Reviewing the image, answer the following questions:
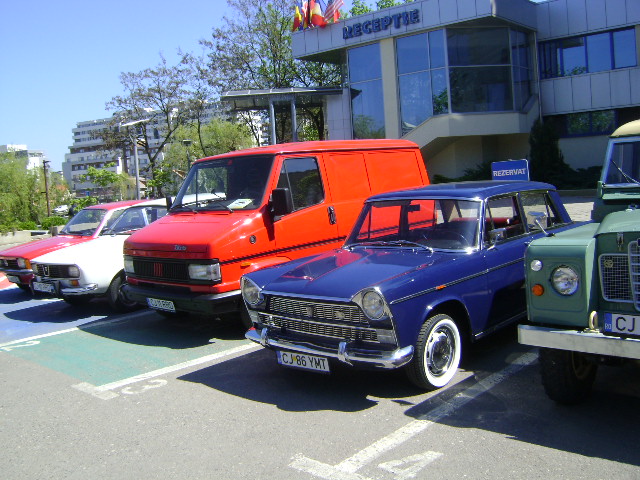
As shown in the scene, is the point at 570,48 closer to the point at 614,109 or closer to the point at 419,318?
the point at 614,109

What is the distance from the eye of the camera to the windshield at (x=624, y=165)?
6.31 meters

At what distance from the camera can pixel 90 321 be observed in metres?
8.96

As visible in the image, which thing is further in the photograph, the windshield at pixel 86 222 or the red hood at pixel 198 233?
the windshield at pixel 86 222

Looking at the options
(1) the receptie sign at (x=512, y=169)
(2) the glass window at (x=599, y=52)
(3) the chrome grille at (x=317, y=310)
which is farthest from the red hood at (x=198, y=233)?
(2) the glass window at (x=599, y=52)

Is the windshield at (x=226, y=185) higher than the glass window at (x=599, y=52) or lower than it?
lower

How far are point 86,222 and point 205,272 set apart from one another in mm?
4815

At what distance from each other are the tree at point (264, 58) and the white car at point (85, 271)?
82.9 feet

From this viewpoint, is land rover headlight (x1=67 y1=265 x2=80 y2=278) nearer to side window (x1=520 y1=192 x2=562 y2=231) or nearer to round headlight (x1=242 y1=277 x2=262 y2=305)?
round headlight (x1=242 y1=277 x2=262 y2=305)

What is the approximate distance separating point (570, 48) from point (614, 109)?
3.43 m

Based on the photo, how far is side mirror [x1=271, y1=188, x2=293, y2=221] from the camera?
23.5 feet

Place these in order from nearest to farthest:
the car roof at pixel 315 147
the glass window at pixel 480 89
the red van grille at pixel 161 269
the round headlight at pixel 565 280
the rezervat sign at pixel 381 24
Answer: the round headlight at pixel 565 280 → the red van grille at pixel 161 269 → the car roof at pixel 315 147 → the glass window at pixel 480 89 → the rezervat sign at pixel 381 24

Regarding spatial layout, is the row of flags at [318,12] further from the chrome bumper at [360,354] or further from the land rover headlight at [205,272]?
the chrome bumper at [360,354]

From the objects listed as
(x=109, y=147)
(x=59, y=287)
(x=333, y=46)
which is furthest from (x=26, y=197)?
(x=59, y=287)

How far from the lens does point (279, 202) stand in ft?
23.6
